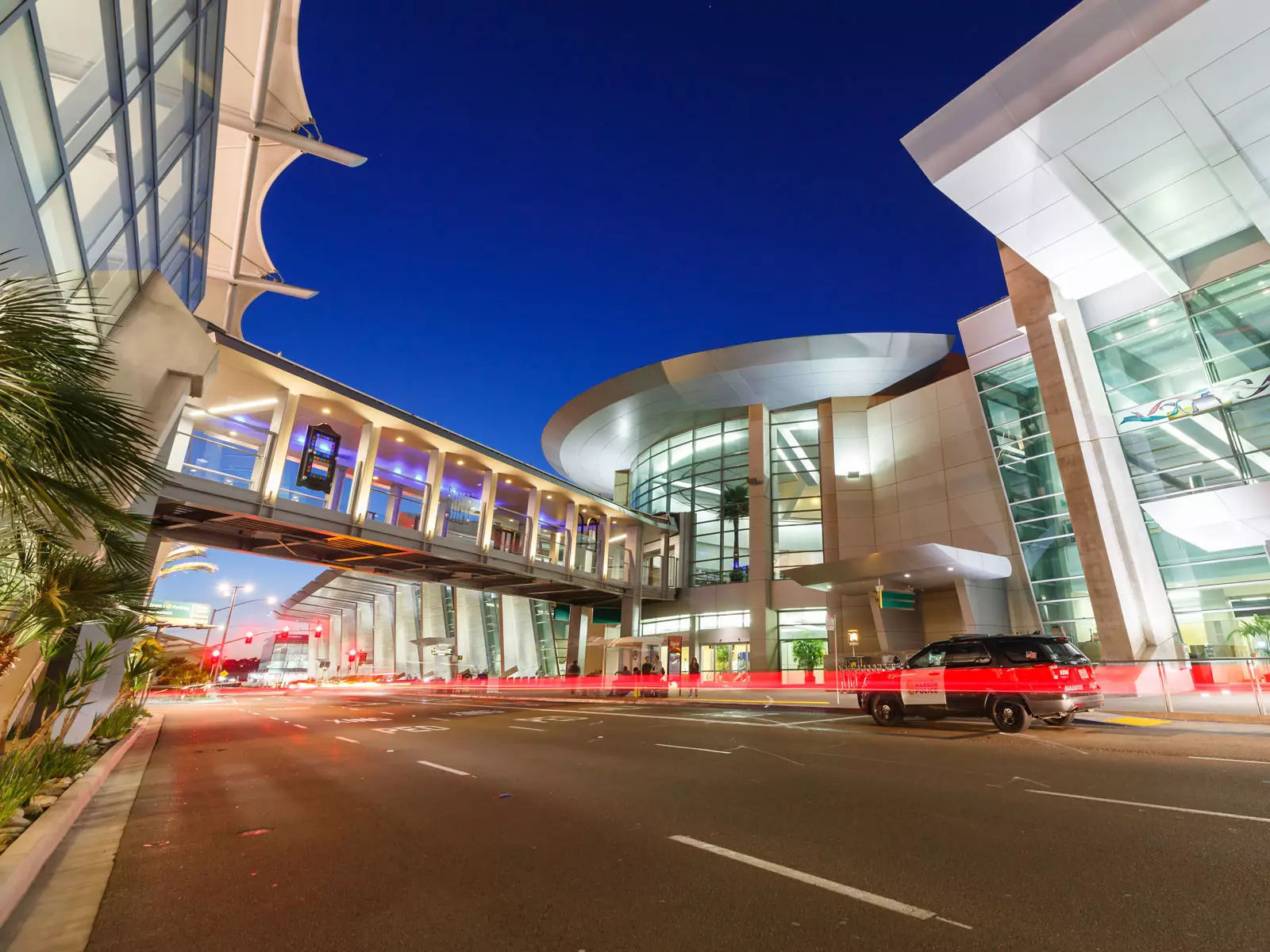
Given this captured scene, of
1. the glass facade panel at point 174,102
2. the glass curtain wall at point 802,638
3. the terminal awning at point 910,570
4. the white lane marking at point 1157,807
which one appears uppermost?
the glass facade panel at point 174,102

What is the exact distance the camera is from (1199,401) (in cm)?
2184

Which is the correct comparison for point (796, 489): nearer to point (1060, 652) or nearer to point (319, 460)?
point (1060, 652)

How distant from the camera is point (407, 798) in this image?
7543mm

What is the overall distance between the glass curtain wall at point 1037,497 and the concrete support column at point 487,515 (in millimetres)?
22152

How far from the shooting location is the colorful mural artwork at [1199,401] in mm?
20656

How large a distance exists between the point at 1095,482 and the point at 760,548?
17992 millimetres

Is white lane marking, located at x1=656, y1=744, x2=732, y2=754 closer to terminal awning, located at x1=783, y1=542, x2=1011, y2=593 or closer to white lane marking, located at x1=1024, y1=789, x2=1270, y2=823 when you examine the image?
white lane marking, located at x1=1024, y1=789, x2=1270, y2=823

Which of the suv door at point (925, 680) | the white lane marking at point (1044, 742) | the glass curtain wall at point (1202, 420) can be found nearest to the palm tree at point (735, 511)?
the glass curtain wall at point (1202, 420)

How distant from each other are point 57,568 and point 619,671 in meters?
34.4

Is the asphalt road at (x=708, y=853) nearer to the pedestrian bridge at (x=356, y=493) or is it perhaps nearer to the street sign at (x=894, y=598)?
the pedestrian bridge at (x=356, y=493)

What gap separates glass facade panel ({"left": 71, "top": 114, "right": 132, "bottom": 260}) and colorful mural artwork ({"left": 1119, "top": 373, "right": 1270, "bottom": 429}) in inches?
1152

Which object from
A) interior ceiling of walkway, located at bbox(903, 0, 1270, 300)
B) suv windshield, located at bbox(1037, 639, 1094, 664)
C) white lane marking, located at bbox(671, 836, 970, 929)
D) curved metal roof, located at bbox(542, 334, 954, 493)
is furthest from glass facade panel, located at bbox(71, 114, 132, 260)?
curved metal roof, located at bbox(542, 334, 954, 493)

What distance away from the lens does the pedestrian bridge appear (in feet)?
66.2

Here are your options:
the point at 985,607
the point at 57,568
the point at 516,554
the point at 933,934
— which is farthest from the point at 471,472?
the point at 933,934
